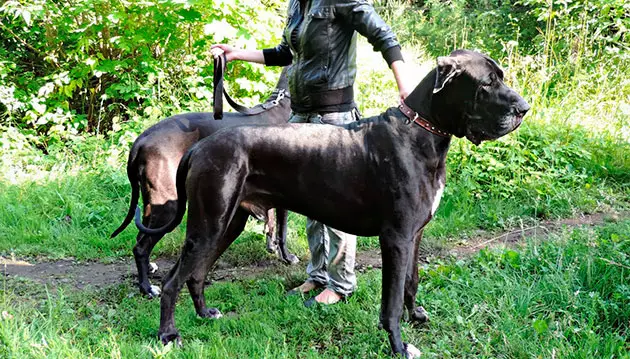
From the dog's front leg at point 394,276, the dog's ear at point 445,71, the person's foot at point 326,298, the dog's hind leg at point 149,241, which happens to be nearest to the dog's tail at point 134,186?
the dog's hind leg at point 149,241

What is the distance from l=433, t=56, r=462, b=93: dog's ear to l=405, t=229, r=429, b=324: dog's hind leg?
917mm

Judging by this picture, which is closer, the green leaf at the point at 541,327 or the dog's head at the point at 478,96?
the dog's head at the point at 478,96

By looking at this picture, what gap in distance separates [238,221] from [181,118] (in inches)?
48.1

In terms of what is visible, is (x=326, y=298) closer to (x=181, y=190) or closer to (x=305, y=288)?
(x=305, y=288)

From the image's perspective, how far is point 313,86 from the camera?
352cm

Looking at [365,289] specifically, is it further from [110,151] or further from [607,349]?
[110,151]

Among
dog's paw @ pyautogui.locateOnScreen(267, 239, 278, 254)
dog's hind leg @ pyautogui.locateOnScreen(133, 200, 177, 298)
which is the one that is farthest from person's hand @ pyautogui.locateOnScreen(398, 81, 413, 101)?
dog's paw @ pyautogui.locateOnScreen(267, 239, 278, 254)

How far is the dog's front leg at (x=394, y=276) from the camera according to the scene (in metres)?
2.89

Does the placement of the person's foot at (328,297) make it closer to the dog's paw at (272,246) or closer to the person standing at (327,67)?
the person standing at (327,67)

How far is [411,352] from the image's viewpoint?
3.00m

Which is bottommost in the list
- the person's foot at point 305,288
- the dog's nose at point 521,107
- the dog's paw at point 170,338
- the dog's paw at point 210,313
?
the person's foot at point 305,288

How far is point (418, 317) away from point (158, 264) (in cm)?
247

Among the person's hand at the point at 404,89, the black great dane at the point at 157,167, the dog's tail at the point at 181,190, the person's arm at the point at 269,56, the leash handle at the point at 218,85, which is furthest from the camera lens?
the black great dane at the point at 157,167

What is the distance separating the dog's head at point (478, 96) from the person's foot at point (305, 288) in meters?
1.77
